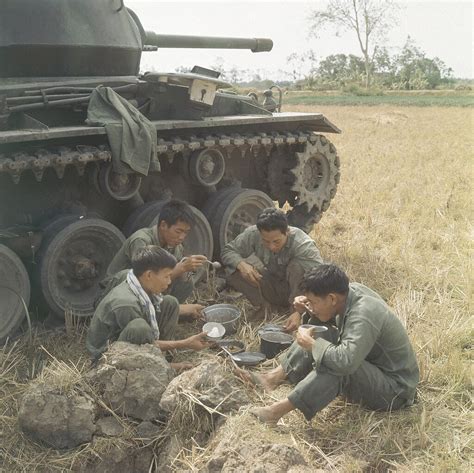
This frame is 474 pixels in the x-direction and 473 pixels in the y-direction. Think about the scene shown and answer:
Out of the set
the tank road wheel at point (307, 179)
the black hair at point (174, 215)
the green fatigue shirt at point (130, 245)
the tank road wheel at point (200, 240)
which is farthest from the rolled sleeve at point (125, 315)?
the tank road wheel at point (307, 179)

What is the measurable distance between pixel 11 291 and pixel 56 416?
177 centimetres

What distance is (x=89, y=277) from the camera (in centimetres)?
607

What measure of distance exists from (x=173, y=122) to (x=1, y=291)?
6.75 feet

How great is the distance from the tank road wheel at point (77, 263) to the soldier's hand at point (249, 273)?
1.06m

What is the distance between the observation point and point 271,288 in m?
6.00

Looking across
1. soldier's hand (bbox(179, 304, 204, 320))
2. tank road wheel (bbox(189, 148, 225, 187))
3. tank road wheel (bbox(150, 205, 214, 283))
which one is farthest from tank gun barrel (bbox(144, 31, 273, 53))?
soldier's hand (bbox(179, 304, 204, 320))

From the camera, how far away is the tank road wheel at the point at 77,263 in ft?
18.6

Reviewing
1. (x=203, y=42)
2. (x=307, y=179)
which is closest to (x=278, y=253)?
(x=307, y=179)

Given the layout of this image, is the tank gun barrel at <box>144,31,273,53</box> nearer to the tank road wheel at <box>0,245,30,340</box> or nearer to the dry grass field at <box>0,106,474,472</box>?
the dry grass field at <box>0,106,474,472</box>

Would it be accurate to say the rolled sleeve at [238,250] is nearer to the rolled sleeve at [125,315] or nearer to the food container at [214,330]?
the food container at [214,330]

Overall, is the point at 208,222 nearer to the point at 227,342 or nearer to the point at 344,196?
the point at 227,342

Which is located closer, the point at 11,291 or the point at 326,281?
the point at 326,281

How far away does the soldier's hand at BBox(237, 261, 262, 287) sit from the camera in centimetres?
590

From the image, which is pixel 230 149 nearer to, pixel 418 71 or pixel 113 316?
pixel 113 316
